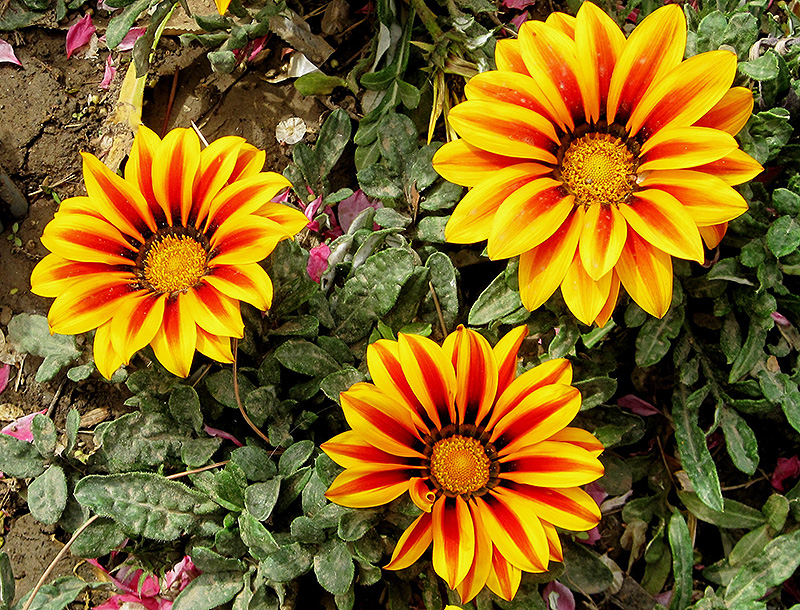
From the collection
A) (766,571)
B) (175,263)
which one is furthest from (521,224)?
(766,571)

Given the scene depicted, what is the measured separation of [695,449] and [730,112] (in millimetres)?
844

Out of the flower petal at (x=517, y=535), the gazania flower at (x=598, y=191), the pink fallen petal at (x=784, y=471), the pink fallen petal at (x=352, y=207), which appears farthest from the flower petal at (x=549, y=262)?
the pink fallen petal at (x=784, y=471)

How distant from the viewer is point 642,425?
72.9 inches

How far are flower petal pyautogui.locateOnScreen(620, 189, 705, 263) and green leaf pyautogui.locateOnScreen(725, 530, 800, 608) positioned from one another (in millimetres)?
902

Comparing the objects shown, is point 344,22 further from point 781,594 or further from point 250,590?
point 781,594

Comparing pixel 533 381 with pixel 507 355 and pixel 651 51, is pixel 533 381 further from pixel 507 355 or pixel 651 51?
pixel 651 51

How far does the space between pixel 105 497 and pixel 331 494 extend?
585 mm

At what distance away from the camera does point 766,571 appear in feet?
5.85

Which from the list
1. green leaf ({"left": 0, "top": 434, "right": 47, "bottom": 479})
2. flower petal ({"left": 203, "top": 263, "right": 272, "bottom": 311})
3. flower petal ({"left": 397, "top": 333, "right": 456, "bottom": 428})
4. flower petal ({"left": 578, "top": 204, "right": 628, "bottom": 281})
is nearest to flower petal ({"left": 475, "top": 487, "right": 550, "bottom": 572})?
flower petal ({"left": 397, "top": 333, "right": 456, "bottom": 428})

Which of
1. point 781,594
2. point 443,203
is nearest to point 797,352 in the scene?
point 781,594

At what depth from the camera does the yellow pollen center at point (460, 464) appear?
58.7 inches

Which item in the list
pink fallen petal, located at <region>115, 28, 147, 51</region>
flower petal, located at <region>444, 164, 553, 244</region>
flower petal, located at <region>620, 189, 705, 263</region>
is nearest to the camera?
flower petal, located at <region>620, 189, 705, 263</region>

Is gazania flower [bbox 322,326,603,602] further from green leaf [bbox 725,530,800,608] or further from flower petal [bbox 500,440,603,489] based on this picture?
green leaf [bbox 725,530,800,608]

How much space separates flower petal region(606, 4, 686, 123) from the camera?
A: 4.39 feet
